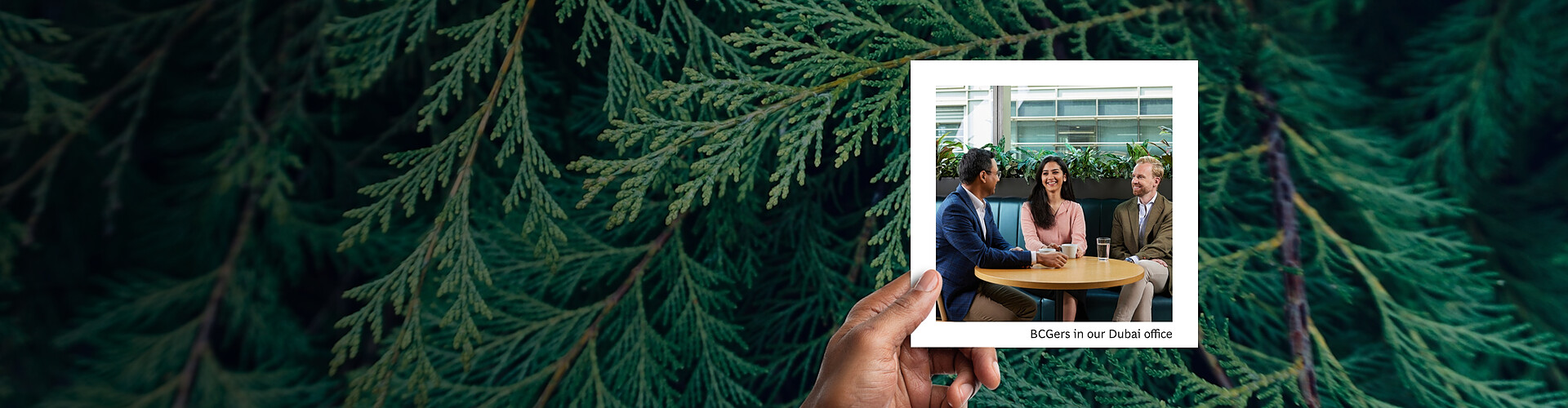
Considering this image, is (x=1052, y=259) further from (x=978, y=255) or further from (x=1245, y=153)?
(x=1245, y=153)

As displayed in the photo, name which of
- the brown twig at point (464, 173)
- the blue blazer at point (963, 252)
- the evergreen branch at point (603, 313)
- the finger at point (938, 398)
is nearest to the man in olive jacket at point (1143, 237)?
the blue blazer at point (963, 252)

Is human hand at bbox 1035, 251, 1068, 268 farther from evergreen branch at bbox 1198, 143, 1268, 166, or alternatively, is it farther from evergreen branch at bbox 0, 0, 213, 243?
evergreen branch at bbox 0, 0, 213, 243

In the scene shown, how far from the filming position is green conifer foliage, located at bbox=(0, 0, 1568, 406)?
0.82 m

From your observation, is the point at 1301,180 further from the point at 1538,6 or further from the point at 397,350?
the point at 397,350

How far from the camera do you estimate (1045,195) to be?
A: 29.2 inches

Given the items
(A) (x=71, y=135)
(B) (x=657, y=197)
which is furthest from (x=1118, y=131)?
(A) (x=71, y=135)

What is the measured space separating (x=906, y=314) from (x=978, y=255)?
0.10 metres

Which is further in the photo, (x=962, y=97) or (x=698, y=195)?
(x=698, y=195)

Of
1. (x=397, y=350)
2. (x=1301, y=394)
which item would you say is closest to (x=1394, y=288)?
(x=1301, y=394)

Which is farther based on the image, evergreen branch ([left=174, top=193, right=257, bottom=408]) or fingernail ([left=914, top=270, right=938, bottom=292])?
evergreen branch ([left=174, top=193, right=257, bottom=408])

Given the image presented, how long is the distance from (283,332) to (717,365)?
0.59 m

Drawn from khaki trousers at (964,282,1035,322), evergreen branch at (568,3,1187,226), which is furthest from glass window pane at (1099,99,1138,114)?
khaki trousers at (964,282,1035,322)

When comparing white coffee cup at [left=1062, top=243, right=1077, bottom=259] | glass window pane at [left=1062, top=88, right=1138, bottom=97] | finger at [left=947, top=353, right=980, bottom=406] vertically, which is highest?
glass window pane at [left=1062, top=88, right=1138, bottom=97]

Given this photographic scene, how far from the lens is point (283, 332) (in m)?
0.91
